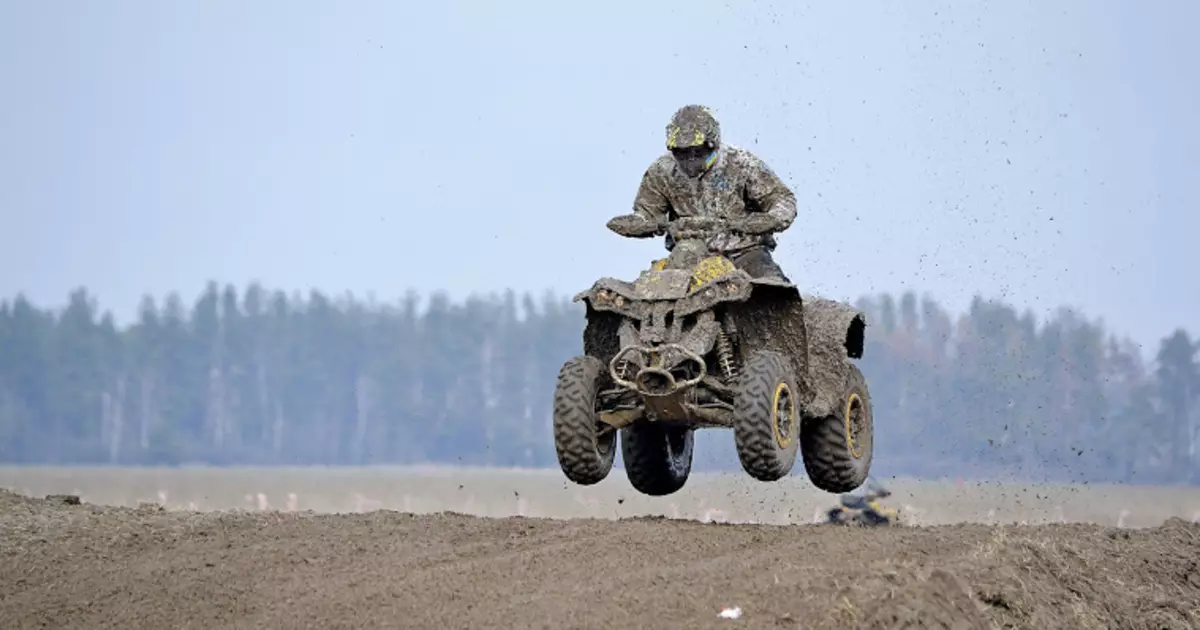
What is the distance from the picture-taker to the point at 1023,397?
4388 centimetres

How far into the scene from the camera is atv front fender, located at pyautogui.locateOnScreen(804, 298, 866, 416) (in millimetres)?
14867

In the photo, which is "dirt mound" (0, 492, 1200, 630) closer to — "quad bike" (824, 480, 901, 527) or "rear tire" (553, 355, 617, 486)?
"rear tire" (553, 355, 617, 486)

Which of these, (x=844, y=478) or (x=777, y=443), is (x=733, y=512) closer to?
(x=844, y=478)

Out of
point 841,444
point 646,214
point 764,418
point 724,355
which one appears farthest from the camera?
point 646,214

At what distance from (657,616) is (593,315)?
521cm

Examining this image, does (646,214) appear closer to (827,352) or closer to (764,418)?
(827,352)

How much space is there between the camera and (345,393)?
60.8 m

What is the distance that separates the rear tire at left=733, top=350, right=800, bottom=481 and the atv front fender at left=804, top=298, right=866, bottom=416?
45.2 inches

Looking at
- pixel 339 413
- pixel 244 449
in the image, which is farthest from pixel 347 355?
pixel 244 449

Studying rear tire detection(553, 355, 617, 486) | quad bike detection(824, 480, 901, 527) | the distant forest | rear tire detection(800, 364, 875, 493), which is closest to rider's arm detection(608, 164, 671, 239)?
rear tire detection(553, 355, 617, 486)

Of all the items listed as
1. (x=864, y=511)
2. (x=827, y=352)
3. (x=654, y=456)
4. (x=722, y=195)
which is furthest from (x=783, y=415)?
(x=864, y=511)

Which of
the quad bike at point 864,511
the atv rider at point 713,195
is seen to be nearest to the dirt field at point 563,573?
the atv rider at point 713,195

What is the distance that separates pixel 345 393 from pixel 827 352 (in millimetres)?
47119

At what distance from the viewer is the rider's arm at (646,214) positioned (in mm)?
15273
